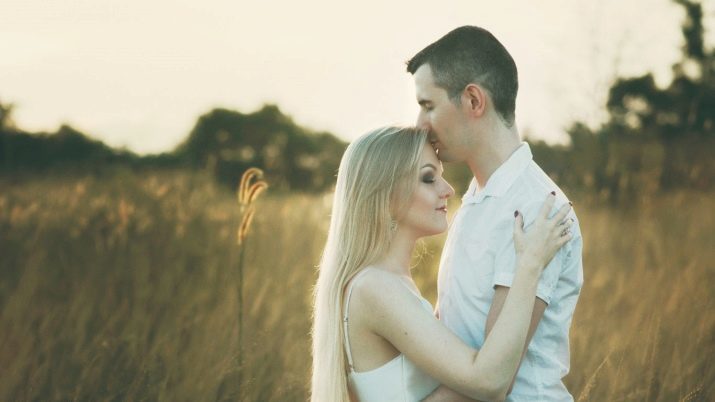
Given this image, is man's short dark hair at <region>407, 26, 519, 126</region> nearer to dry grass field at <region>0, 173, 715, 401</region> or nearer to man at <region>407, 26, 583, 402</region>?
man at <region>407, 26, 583, 402</region>

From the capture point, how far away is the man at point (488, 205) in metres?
2.74

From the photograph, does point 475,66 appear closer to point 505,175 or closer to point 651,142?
point 505,175

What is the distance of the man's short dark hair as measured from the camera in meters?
3.00

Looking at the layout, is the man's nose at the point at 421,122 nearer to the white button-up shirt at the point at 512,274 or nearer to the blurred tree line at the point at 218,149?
the white button-up shirt at the point at 512,274

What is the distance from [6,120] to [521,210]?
34.5 feet

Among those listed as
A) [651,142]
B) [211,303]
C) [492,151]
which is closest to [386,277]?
[492,151]

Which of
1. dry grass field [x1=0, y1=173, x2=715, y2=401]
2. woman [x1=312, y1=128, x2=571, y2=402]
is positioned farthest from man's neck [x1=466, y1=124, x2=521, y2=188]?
dry grass field [x1=0, y1=173, x2=715, y2=401]

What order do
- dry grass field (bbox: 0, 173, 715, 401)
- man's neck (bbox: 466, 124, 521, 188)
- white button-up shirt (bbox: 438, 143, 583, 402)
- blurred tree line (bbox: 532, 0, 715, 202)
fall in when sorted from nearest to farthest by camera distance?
white button-up shirt (bbox: 438, 143, 583, 402) → man's neck (bbox: 466, 124, 521, 188) → dry grass field (bbox: 0, 173, 715, 401) → blurred tree line (bbox: 532, 0, 715, 202)

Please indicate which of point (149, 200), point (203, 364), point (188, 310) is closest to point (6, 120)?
point (149, 200)

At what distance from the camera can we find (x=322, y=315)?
2.90m

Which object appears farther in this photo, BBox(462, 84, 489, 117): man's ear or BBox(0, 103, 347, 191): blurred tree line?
BBox(0, 103, 347, 191): blurred tree line

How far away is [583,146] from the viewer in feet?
33.6

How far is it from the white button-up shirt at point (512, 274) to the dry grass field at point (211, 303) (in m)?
1.03

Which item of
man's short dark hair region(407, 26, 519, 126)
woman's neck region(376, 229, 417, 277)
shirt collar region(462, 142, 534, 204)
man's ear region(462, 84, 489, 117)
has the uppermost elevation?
man's short dark hair region(407, 26, 519, 126)
